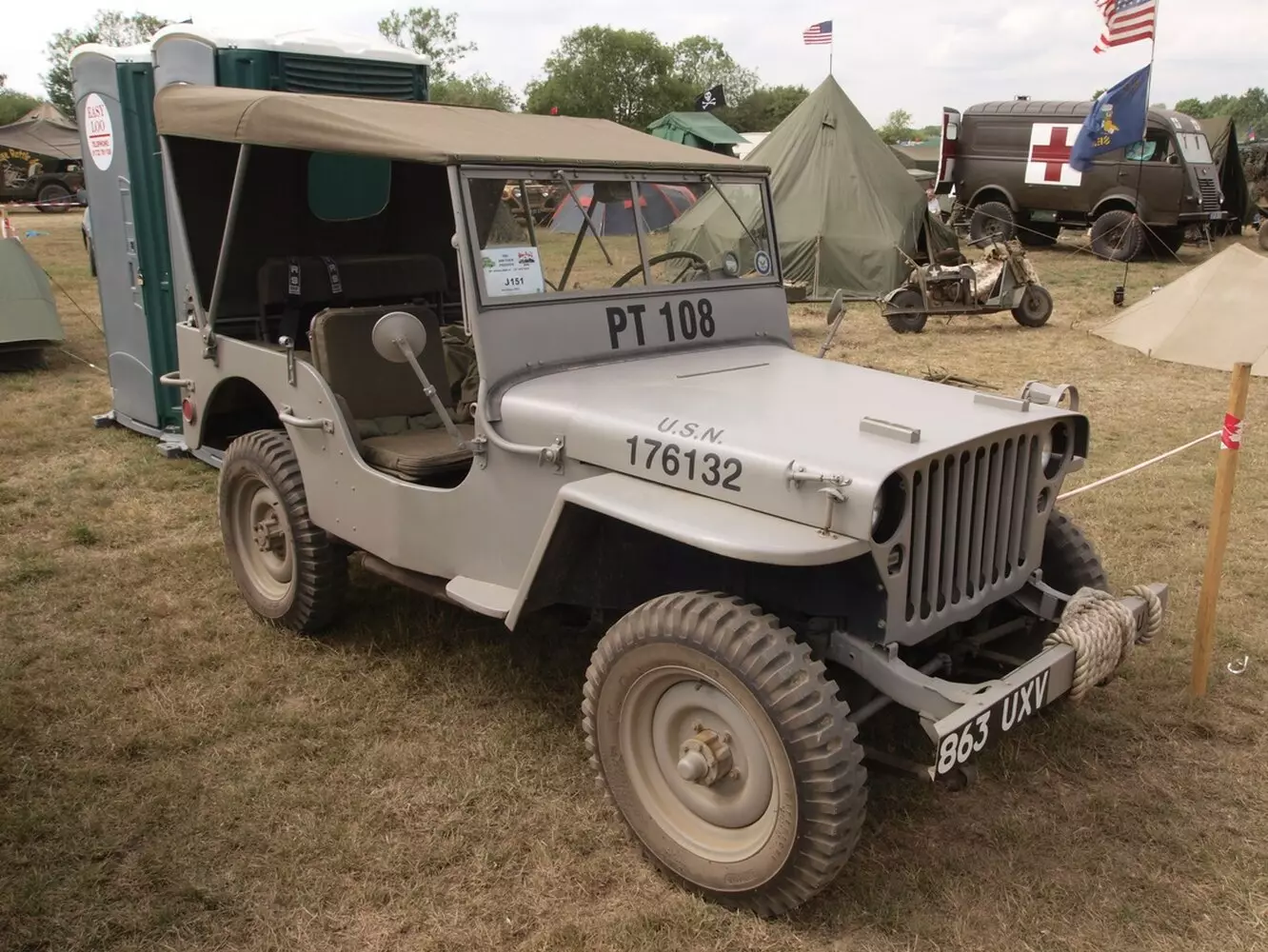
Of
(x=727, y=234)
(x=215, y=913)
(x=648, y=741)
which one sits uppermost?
(x=727, y=234)

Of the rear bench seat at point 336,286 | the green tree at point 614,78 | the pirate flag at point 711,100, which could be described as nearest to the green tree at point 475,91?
the green tree at point 614,78

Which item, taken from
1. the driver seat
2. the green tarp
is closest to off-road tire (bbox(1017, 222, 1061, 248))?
the green tarp

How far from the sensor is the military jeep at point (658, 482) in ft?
8.27

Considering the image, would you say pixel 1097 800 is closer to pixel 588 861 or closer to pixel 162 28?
pixel 588 861

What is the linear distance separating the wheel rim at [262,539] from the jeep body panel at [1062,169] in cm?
1509

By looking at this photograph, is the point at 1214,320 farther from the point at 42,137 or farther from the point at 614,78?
the point at 614,78

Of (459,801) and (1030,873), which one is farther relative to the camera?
(459,801)

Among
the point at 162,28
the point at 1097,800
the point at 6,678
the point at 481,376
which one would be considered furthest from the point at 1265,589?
the point at 162,28

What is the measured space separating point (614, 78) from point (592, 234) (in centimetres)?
6367

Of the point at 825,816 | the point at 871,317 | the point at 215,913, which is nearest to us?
the point at 825,816

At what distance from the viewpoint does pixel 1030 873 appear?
278 centimetres

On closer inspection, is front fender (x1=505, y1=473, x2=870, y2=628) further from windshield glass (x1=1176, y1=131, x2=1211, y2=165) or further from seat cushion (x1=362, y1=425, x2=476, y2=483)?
windshield glass (x1=1176, y1=131, x2=1211, y2=165)

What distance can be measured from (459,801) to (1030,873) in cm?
160

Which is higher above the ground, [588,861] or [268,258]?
[268,258]
